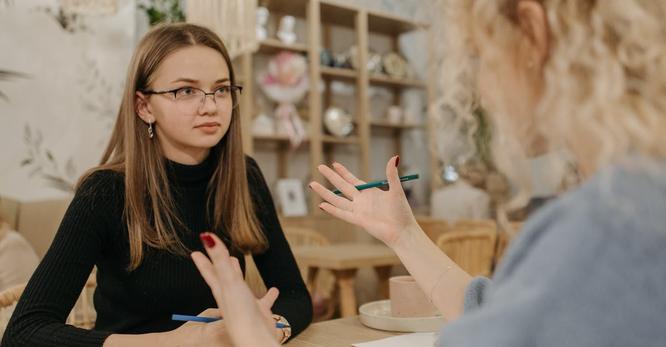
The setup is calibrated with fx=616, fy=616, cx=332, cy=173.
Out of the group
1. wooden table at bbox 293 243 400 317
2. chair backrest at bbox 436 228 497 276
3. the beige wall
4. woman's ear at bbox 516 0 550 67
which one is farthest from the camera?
the beige wall

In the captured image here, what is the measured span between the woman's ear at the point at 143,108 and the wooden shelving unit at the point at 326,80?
2.58m

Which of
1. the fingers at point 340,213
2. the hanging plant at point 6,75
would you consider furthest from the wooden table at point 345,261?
the hanging plant at point 6,75

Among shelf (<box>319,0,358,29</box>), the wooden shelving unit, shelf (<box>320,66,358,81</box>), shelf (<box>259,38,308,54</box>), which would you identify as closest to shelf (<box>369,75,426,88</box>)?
the wooden shelving unit

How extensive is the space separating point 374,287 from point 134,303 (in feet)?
7.62

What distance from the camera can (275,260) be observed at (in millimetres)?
1525

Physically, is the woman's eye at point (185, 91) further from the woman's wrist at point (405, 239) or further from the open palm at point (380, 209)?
the woman's wrist at point (405, 239)

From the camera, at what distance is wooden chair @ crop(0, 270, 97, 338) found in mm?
1258

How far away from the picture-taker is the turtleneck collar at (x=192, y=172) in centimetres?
146

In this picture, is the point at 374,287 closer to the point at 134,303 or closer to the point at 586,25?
the point at 134,303

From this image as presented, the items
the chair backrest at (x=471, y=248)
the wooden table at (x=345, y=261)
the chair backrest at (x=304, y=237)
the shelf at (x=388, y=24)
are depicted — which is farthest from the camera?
the shelf at (x=388, y=24)

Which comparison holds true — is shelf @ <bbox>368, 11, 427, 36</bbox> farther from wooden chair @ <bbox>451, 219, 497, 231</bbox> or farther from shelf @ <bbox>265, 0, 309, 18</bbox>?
wooden chair @ <bbox>451, 219, 497, 231</bbox>

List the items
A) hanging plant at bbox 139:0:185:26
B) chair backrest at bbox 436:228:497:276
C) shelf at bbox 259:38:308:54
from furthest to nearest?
shelf at bbox 259:38:308:54, hanging plant at bbox 139:0:185:26, chair backrest at bbox 436:228:497:276

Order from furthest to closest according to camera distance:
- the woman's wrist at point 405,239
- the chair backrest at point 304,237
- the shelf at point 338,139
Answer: the shelf at point 338,139
the chair backrest at point 304,237
the woman's wrist at point 405,239

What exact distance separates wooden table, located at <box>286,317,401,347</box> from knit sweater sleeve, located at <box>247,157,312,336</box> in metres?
0.09
